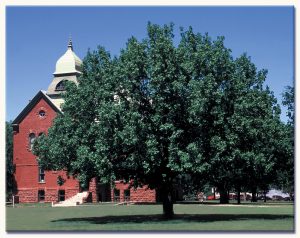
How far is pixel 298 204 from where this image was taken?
24375 millimetres

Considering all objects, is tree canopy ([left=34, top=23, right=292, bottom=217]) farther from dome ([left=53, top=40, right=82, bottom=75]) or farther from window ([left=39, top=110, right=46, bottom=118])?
dome ([left=53, top=40, right=82, bottom=75])

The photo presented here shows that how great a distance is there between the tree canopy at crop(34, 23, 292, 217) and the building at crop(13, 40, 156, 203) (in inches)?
1419

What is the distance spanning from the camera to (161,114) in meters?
33.5

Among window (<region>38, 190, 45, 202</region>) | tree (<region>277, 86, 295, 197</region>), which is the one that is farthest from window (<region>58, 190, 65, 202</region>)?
tree (<region>277, 86, 295, 197</region>)

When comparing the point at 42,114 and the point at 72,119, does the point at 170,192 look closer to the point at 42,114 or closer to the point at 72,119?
the point at 72,119

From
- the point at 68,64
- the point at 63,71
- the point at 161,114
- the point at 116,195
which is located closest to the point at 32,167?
the point at 116,195

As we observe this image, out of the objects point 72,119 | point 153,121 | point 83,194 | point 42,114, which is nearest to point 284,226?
point 153,121

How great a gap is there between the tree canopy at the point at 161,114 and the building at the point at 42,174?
36040 mm

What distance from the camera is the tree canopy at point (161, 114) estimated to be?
3291 centimetres

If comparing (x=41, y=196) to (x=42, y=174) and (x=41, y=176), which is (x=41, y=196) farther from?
(x=42, y=174)

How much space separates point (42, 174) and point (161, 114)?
→ 43.9m

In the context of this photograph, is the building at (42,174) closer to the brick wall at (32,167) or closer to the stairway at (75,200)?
the brick wall at (32,167)

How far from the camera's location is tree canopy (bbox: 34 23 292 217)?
32.9 m

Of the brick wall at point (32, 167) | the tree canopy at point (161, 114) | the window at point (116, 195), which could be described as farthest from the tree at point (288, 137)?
the brick wall at point (32, 167)
